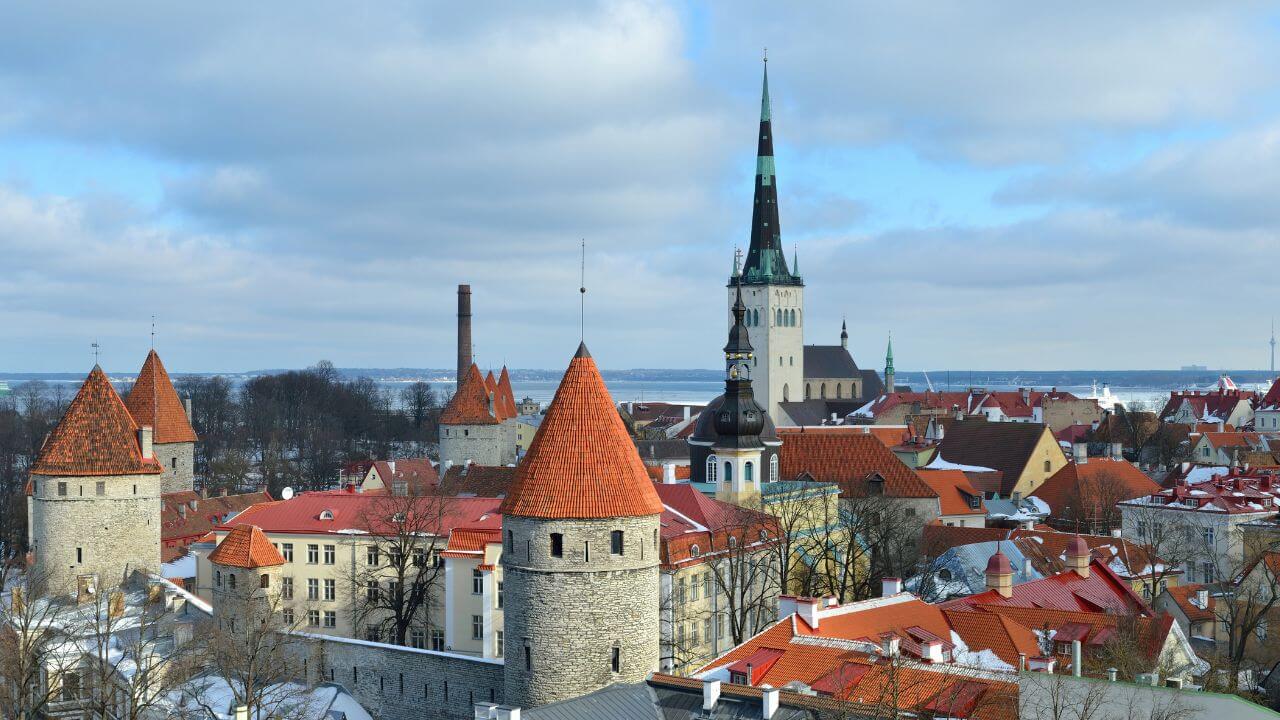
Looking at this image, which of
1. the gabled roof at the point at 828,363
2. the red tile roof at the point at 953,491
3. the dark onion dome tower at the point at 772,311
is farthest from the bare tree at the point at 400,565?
the gabled roof at the point at 828,363

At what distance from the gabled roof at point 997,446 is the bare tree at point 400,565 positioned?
31.4m

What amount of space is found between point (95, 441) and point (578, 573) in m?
23.4

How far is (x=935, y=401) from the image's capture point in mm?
121188

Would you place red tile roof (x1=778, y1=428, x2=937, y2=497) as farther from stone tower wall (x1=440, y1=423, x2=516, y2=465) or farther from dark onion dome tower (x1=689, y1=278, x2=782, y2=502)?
stone tower wall (x1=440, y1=423, x2=516, y2=465)

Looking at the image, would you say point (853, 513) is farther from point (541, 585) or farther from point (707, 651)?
point (541, 585)

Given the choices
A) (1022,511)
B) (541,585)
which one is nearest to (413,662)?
(541,585)

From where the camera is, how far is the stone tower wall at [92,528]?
41188mm

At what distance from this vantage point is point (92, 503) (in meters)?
41.7

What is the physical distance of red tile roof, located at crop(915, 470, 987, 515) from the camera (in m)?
55.1

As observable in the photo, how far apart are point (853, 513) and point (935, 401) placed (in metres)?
79.1

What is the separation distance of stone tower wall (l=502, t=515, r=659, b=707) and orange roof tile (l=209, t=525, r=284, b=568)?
14477 millimetres

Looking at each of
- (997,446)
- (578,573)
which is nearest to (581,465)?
(578,573)

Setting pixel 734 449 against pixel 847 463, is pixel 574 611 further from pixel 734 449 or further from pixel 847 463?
pixel 847 463

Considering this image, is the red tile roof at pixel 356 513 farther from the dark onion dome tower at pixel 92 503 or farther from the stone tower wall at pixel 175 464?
the stone tower wall at pixel 175 464
